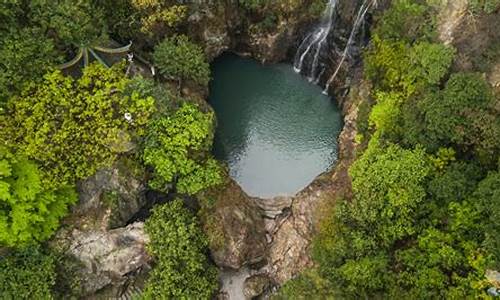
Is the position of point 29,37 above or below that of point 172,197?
above

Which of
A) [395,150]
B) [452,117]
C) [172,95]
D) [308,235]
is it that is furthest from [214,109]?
[452,117]

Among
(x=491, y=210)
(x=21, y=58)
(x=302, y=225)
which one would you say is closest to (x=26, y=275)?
(x=21, y=58)

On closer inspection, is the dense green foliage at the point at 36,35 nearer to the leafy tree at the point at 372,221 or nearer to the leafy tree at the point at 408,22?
the leafy tree at the point at 372,221

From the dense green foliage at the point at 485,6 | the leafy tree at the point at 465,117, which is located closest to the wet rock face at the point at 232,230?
the leafy tree at the point at 465,117

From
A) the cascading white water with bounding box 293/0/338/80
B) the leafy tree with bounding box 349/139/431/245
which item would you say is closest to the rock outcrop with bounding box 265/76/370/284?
the leafy tree with bounding box 349/139/431/245

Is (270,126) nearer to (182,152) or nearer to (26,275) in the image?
(182,152)

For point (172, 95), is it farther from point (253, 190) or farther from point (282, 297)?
point (282, 297)
